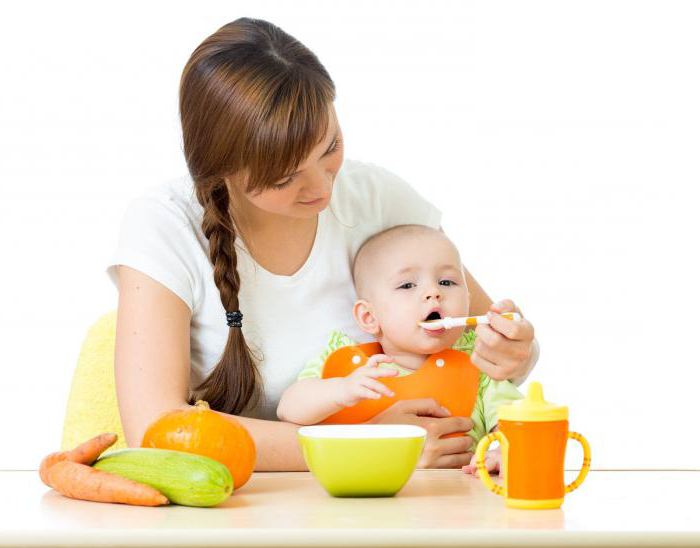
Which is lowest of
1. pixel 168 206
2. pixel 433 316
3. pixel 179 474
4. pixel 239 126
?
pixel 179 474

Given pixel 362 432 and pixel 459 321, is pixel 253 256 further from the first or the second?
pixel 362 432

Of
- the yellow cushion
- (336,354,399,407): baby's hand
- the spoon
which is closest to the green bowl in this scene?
(336,354,399,407): baby's hand

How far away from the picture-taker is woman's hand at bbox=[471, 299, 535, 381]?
1.85 metres

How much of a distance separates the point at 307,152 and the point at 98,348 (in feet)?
2.44

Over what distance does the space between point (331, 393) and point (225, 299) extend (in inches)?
18.5

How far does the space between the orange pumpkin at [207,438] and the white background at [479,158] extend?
2.32 meters

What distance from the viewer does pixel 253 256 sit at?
2.28m

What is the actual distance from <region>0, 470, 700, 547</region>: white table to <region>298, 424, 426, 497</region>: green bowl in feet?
0.07

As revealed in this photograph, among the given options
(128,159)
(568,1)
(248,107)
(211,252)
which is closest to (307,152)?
(248,107)

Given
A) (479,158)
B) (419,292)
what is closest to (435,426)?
(419,292)

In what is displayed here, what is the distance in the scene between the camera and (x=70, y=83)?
3799mm

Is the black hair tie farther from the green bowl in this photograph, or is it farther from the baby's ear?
the green bowl

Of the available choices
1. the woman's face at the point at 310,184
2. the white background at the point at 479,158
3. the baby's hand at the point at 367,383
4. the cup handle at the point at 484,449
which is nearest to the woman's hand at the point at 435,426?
the baby's hand at the point at 367,383

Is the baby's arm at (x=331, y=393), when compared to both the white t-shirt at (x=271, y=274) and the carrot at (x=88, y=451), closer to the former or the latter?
the white t-shirt at (x=271, y=274)
